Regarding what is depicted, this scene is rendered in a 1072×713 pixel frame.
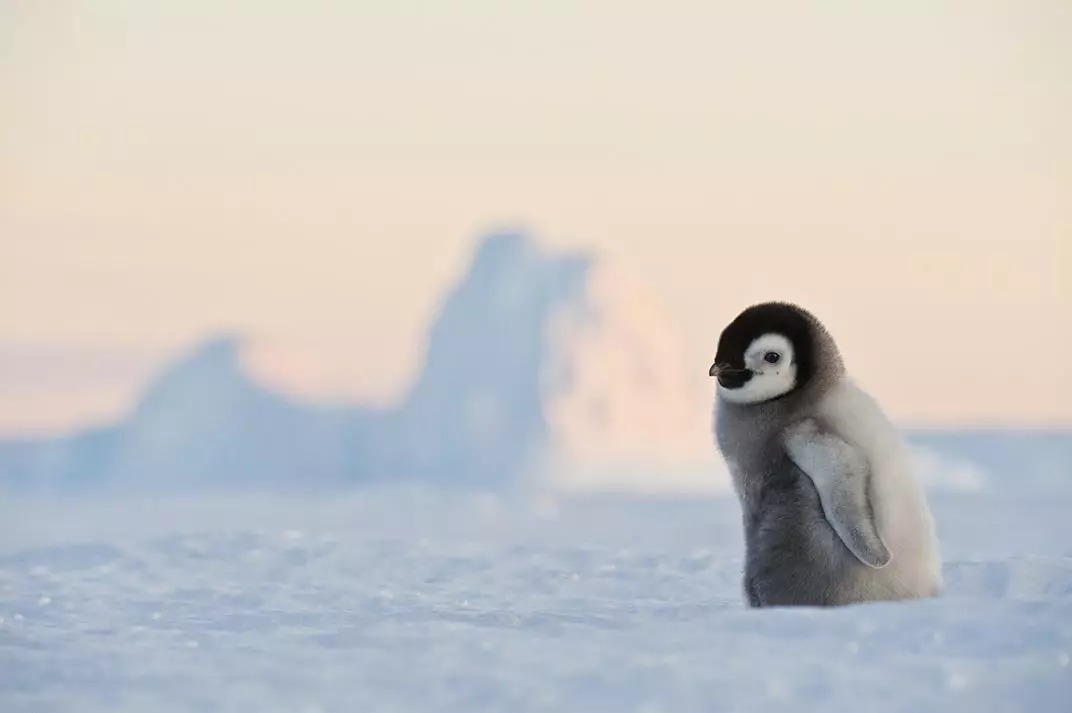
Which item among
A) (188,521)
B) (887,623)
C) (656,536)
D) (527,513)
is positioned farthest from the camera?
(527,513)

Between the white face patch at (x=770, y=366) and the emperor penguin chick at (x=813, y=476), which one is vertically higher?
the white face patch at (x=770, y=366)

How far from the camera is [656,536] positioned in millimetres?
8797

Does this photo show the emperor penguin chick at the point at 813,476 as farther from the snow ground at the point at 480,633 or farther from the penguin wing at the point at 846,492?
the snow ground at the point at 480,633

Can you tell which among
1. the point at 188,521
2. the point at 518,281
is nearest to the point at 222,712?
the point at 188,521

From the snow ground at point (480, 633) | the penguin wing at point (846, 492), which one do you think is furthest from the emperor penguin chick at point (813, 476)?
the snow ground at point (480, 633)

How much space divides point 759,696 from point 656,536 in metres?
6.85

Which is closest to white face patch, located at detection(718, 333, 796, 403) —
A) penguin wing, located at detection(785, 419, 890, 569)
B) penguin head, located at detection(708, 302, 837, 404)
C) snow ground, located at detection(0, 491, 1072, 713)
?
penguin head, located at detection(708, 302, 837, 404)

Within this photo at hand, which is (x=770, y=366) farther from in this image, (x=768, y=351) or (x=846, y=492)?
(x=846, y=492)

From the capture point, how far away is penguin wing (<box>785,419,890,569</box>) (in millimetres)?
2783

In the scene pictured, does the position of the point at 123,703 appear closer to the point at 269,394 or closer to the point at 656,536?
the point at 656,536

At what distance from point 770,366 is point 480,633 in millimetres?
884

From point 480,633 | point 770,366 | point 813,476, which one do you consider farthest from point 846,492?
point 480,633

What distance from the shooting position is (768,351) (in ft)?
9.72

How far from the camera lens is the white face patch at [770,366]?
2.96 meters
